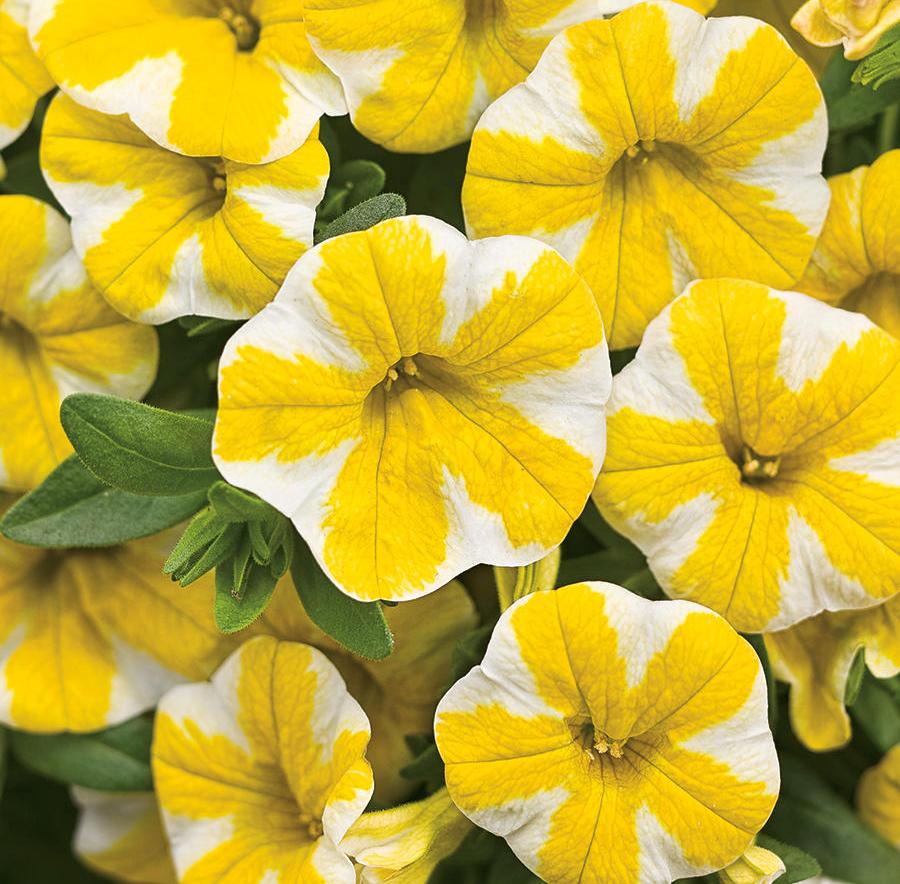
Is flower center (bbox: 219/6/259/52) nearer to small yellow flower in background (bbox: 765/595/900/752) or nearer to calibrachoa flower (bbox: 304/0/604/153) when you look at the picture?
calibrachoa flower (bbox: 304/0/604/153)

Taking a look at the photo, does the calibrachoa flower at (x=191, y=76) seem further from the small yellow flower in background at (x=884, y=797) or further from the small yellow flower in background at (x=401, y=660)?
the small yellow flower in background at (x=884, y=797)

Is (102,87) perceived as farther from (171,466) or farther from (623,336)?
(623,336)

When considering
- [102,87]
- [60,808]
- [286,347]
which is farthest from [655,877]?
[60,808]

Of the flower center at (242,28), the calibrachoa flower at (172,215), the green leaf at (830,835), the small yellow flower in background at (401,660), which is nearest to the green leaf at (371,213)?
the calibrachoa flower at (172,215)

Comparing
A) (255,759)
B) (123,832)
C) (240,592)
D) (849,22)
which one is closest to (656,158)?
(849,22)

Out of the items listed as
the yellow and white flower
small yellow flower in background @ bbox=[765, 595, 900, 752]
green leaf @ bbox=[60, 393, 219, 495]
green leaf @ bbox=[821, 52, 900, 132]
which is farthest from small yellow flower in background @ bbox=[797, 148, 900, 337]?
the yellow and white flower
